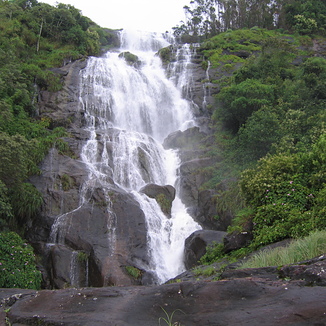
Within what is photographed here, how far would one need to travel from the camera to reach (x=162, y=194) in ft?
62.4

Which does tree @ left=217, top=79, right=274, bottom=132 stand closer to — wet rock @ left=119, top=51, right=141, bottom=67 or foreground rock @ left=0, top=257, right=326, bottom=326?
wet rock @ left=119, top=51, right=141, bottom=67

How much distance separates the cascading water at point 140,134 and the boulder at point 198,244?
71cm

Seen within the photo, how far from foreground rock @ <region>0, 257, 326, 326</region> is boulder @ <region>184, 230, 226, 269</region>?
32.0 ft

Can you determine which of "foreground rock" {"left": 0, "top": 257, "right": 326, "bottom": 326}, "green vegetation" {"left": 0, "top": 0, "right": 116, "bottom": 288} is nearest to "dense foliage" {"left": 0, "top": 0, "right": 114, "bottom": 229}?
"green vegetation" {"left": 0, "top": 0, "right": 116, "bottom": 288}

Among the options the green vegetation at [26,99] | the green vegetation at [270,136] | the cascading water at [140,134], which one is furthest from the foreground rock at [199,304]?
the cascading water at [140,134]

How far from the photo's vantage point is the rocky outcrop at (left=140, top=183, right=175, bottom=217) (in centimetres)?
1853

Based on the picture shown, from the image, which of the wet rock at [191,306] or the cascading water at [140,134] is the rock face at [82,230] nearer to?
the cascading water at [140,134]

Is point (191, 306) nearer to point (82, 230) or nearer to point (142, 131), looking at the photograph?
point (82, 230)

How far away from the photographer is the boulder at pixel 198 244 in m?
14.7

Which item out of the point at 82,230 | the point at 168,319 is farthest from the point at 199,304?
the point at 82,230

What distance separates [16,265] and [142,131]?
17.3 meters

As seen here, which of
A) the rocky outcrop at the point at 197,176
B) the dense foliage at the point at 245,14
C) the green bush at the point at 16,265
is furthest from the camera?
the dense foliage at the point at 245,14

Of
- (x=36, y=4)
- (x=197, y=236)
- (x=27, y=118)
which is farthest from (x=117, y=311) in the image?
(x=36, y=4)

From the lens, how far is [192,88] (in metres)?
32.5
